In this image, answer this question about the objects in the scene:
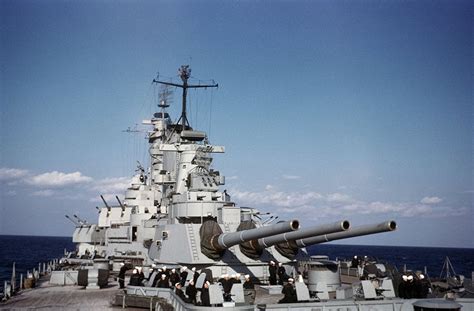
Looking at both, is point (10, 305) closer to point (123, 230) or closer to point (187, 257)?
point (187, 257)

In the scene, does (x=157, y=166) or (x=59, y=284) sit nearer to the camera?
(x=59, y=284)

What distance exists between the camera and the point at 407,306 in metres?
11.7

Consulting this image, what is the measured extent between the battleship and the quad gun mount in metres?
0.04

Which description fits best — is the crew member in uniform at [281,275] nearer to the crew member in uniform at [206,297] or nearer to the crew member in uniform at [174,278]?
the crew member in uniform at [174,278]

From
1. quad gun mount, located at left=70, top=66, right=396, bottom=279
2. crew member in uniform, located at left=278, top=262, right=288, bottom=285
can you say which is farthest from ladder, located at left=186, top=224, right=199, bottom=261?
crew member in uniform, located at left=278, top=262, right=288, bottom=285

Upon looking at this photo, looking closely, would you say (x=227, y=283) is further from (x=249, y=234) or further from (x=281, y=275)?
(x=281, y=275)

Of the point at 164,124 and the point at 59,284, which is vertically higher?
the point at 164,124

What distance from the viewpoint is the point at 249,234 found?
14.4 meters

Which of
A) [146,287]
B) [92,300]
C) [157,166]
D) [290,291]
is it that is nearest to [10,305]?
[92,300]

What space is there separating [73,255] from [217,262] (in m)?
19.9

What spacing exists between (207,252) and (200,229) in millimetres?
987

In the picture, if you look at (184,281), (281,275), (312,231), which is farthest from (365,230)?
(184,281)

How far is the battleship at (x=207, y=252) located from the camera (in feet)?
37.9

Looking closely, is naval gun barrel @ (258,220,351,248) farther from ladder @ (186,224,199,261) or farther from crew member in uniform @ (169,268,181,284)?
crew member in uniform @ (169,268,181,284)
